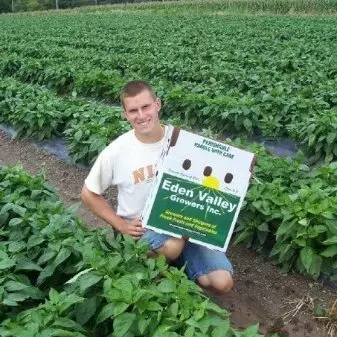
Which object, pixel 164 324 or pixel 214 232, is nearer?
pixel 164 324

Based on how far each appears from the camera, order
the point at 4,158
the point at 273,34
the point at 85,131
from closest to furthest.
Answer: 1. the point at 85,131
2. the point at 4,158
3. the point at 273,34

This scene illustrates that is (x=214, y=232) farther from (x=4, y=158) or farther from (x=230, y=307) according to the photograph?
(x=4, y=158)

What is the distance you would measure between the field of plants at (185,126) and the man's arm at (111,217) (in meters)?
0.15

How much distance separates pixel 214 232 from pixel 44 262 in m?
0.91

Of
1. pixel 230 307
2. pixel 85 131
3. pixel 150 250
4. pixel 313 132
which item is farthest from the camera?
pixel 85 131

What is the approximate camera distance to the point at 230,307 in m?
3.43

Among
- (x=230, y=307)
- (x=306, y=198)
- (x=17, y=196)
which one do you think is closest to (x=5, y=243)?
(x=17, y=196)

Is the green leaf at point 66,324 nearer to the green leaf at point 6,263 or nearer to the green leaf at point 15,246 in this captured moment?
the green leaf at point 6,263

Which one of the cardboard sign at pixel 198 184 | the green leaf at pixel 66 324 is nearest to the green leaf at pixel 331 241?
the cardboard sign at pixel 198 184

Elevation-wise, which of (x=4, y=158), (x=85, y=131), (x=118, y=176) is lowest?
(x=4, y=158)

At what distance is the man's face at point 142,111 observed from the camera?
3066 millimetres

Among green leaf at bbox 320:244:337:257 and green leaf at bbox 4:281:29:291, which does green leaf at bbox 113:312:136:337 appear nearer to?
green leaf at bbox 4:281:29:291

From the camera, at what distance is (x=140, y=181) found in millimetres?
3186

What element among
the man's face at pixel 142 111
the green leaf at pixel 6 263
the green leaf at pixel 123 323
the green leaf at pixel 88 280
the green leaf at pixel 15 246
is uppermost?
the man's face at pixel 142 111
